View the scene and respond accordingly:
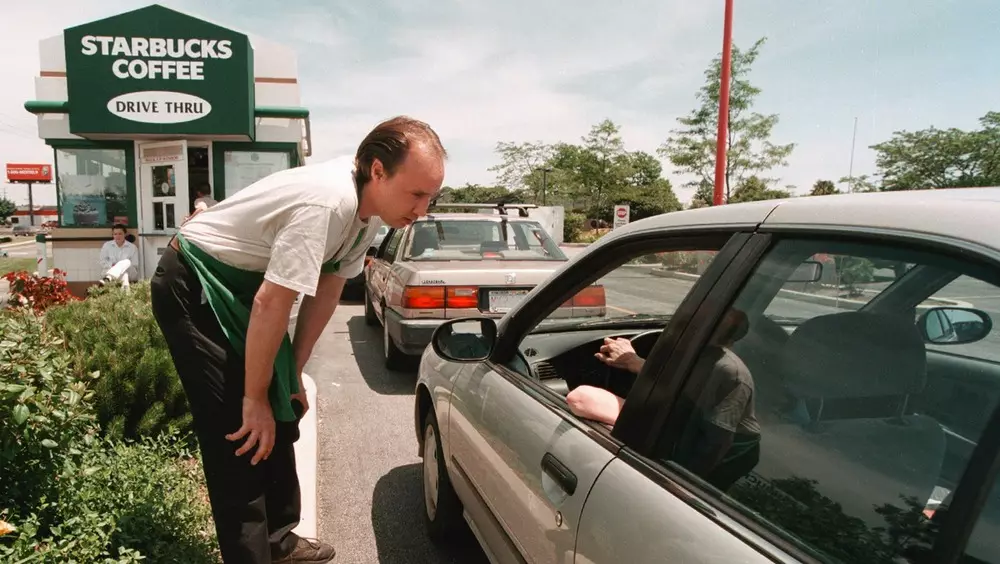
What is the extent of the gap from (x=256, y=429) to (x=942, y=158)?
1541 centimetres

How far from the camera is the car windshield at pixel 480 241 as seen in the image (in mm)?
6402

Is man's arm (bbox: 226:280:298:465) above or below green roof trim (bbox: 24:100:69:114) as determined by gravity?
below

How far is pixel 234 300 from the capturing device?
2.03 meters

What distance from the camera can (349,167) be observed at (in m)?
2.04

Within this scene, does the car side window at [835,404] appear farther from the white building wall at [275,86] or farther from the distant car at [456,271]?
the white building wall at [275,86]

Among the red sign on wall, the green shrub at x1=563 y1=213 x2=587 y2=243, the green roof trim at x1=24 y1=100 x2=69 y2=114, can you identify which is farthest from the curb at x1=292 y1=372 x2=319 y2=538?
the red sign on wall

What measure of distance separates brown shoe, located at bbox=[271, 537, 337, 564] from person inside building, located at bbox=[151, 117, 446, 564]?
528 mm

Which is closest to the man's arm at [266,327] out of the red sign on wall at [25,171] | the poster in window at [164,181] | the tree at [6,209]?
the poster in window at [164,181]

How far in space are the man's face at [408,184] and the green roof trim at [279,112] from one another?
10072 millimetres

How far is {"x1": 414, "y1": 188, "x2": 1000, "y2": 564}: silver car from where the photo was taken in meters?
1.05

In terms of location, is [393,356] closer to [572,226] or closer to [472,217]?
[472,217]

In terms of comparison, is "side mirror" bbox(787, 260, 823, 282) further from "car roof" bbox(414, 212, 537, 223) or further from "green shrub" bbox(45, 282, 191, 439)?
"car roof" bbox(414, 212, 537, 223)

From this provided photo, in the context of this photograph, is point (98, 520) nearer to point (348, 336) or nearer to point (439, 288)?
point (439, 288)

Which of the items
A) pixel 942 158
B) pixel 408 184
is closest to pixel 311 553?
pixel 408 184
